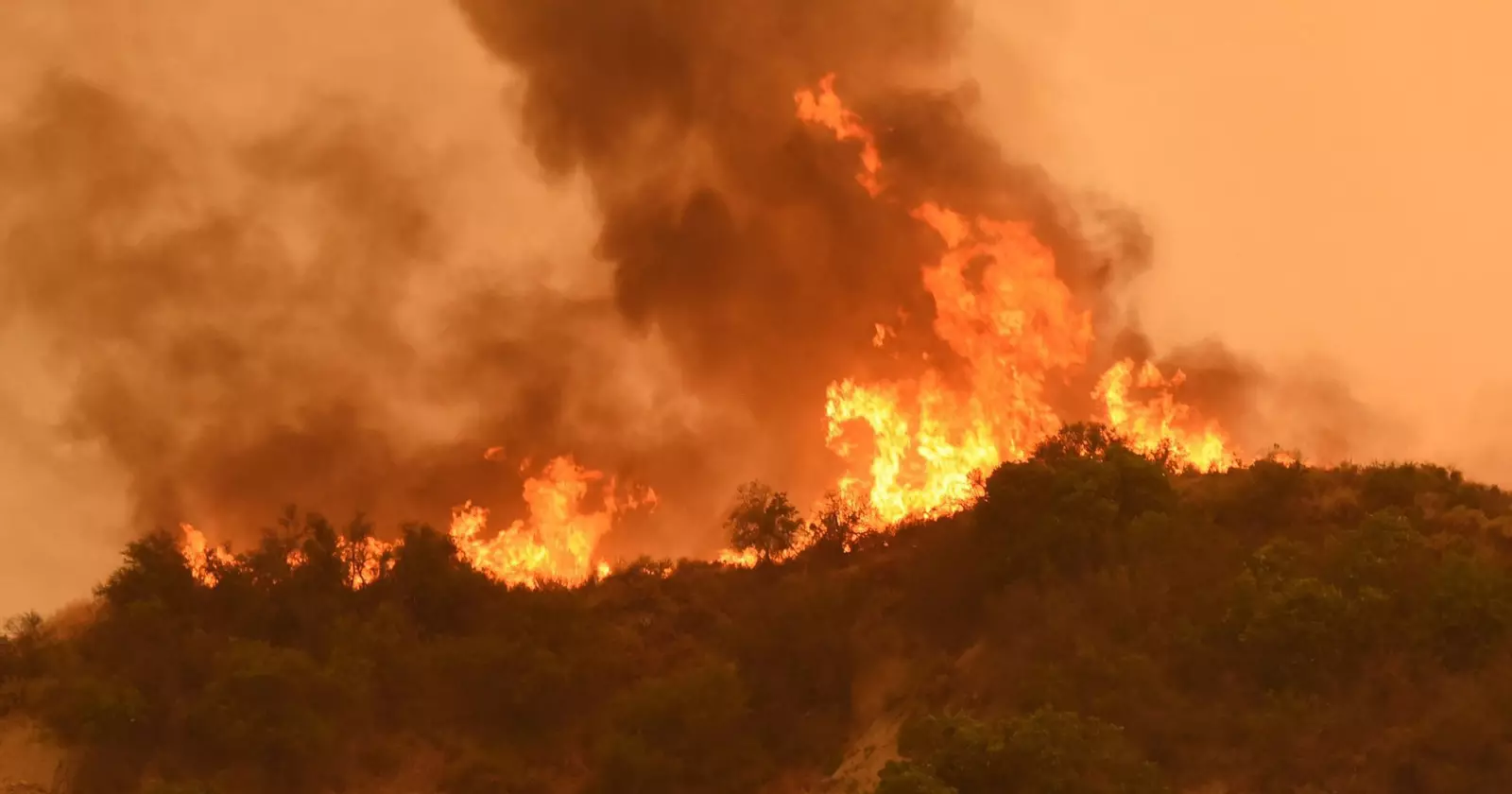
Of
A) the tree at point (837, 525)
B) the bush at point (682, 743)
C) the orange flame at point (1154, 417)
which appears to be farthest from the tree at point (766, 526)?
the orange flame at point (1154, 417)

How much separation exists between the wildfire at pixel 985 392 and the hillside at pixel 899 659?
3912 mm

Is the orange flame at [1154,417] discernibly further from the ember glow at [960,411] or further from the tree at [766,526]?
the tree at [766,526]

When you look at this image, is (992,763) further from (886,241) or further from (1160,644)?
(886,241)

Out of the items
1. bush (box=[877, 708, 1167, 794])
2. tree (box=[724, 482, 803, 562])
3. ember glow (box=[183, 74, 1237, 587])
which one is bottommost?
bush (box=[877, 708, 1167, 794])

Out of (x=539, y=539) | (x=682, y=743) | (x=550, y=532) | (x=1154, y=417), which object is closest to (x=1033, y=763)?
(x=682, y=743)

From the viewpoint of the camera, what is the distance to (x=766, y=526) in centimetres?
3312

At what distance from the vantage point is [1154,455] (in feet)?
107

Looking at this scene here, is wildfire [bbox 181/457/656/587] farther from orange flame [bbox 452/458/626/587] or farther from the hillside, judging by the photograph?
the hillside

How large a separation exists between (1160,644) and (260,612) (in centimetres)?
2120

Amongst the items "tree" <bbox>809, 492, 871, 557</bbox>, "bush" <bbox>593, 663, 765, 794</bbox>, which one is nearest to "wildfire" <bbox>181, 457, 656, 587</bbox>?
"tree" <bbox>809, 492, 871, 557</bbox>

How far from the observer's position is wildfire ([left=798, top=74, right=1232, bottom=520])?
120 ft

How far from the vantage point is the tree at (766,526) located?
33219 millimetres

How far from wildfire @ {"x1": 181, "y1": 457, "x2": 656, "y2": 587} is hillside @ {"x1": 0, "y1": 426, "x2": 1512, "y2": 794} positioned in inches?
29.3

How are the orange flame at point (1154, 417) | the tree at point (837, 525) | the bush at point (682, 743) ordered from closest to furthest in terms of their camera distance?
1. the bush at point (682, 743)
2. the tree at point (837, 525)
3. the orange flame at point (1154, 417)
